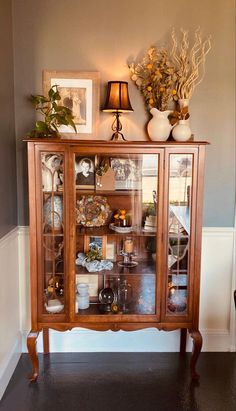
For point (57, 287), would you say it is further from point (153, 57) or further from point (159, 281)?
point (153, 57)

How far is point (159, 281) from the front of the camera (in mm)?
2406

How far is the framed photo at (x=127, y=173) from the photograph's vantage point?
243 cm

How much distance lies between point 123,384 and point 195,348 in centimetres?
52

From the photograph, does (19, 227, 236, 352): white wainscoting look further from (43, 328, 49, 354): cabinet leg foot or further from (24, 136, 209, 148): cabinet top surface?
(24, 136, 209, 148): cabinet top surface

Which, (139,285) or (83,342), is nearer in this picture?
(139,285)

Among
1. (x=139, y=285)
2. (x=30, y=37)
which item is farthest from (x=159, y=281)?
(x=30, y=37)

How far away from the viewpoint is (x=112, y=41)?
257cm

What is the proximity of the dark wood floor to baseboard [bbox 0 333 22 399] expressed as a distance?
4 centimetres

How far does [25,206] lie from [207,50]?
1.69 m

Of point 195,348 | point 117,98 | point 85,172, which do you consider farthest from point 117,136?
point 195,348

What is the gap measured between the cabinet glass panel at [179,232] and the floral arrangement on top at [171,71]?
0.51m

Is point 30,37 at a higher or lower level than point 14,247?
higher

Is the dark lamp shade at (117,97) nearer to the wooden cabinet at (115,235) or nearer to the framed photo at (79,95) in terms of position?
the framed photo at (79,95)

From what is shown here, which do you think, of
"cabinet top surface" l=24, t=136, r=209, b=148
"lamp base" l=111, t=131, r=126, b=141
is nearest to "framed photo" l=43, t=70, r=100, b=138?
"lamp base" l=111, t=131, r=126, b=141
